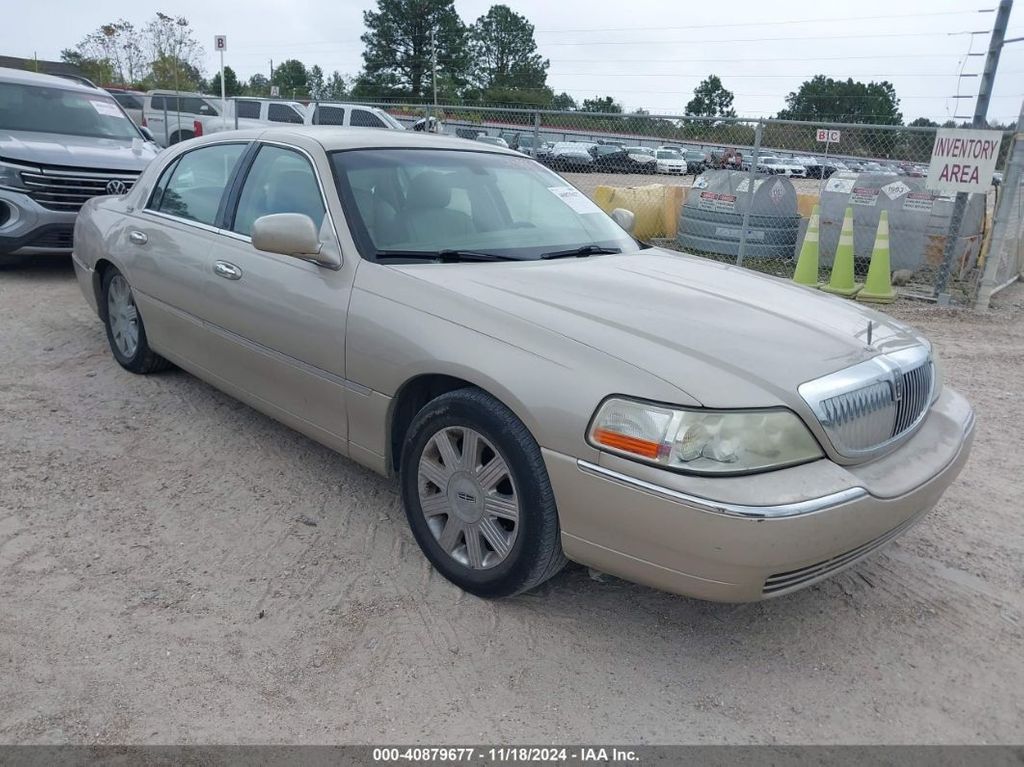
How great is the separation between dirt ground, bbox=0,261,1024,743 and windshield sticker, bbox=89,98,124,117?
623 centimetres

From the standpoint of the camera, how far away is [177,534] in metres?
3.43

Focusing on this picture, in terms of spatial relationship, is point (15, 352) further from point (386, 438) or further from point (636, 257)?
point (636, 257)

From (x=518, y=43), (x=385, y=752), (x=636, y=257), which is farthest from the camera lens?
(x=518, y=43)

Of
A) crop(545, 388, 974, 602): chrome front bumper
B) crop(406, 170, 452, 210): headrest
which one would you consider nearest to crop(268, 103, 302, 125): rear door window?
crop(406, 170, 452, 210): headrest

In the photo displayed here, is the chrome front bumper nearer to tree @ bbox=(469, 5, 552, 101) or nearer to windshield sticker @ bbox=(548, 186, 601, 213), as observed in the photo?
windshield sticker @ bbox=(548, 186, 601, 213)

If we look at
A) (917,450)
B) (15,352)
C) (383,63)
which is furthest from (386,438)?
(383,63)

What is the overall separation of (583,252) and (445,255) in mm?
722

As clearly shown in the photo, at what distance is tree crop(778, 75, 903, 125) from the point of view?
182ft

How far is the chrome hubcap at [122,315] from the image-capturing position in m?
5.03

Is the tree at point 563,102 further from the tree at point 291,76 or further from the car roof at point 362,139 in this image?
the car roof at point 362,139

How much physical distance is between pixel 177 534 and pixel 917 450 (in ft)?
9.53

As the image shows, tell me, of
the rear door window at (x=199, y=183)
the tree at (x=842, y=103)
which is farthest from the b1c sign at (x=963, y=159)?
the tree at (x=842, y=103)

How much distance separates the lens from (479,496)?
2.89 metres

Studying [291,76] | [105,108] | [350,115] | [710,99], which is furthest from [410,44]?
[105,108]
